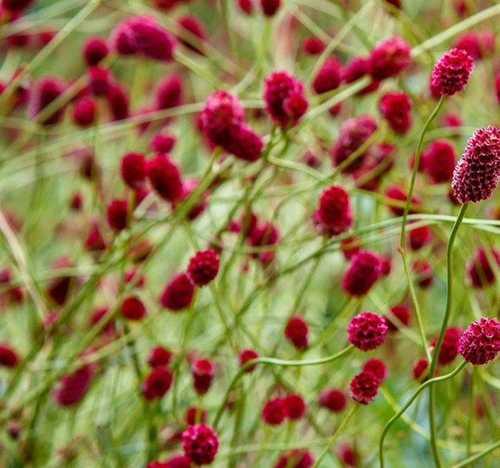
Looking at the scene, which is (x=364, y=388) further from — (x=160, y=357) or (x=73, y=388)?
(x=73, y=388)

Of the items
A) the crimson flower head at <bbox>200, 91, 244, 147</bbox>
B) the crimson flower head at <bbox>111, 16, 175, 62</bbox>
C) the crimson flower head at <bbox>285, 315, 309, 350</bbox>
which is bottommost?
the crimson flower head at <bbox>285, 315, 309, 350</bbox>

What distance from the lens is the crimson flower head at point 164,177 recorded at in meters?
0.69

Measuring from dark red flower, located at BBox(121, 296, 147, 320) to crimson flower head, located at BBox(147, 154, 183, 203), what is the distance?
103mm

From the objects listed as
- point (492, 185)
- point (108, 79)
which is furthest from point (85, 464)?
point (492, 185)

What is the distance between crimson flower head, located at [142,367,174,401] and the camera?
705 millimetres

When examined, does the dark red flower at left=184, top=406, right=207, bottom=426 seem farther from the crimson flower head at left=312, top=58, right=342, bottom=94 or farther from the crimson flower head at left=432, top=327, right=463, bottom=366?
the crimson flower head at left=312, top=58, right=342, bottom=94

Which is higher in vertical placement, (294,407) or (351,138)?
(351,138)

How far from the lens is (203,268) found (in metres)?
0.61

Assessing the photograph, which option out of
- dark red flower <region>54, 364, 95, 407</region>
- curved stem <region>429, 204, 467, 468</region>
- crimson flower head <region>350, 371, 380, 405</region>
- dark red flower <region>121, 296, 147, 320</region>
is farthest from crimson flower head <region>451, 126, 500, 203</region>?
dark red flower <region>54, 364, 95, 407</region>

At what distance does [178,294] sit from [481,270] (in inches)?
9.3

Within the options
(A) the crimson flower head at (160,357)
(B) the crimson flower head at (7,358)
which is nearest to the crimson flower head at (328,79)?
(A) the crimson flower head at (160,357)

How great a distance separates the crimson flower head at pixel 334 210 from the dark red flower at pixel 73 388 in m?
0.27

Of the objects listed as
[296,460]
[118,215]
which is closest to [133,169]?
[118,215]

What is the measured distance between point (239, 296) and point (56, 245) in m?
0.61
